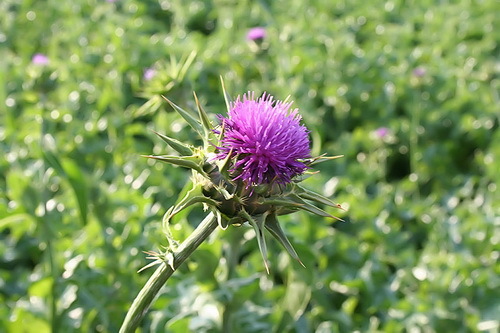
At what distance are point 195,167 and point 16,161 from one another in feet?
4.90

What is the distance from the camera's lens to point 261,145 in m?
1.23

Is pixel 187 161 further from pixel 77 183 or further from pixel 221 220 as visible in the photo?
pixel 77 183

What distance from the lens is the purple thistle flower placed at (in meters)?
1.23

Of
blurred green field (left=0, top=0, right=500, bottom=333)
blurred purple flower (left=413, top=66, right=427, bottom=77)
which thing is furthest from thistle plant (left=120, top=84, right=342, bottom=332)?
blurred purple flower (left=413, top=66, right=427, bottom=77)

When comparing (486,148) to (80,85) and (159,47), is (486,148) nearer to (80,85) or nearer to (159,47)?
(159,47)

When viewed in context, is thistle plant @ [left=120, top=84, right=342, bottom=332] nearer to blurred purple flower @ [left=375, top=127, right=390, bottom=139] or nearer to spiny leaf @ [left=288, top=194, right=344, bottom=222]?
spiny leaf @ [left=288, top=194, right=344, bottom=222]

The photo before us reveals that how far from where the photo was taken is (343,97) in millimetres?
3637

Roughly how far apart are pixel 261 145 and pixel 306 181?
3.93 ft

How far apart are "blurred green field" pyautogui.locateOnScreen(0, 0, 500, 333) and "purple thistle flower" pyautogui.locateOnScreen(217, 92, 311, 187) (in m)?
0.68

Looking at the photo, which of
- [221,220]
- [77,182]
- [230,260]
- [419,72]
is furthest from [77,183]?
[419,72]

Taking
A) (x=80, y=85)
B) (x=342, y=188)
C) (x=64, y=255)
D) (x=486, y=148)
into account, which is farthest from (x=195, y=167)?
(x=486, y=148)

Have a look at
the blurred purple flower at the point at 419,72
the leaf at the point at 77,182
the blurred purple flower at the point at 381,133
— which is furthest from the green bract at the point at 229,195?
the blurred purple flower at the point at 419,72

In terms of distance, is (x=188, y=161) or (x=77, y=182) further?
(x=77, y=182)

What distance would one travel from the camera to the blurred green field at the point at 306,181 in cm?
202
